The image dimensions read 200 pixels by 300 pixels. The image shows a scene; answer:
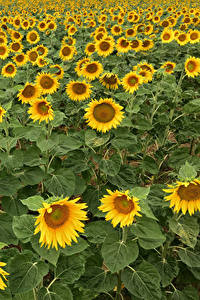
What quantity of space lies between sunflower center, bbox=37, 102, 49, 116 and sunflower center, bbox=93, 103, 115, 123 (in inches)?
18.2

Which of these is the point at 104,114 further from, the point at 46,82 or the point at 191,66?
the point at 191,66

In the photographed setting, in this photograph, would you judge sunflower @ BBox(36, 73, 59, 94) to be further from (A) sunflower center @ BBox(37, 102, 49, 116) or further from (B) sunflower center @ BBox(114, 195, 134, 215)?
(B) sunflower center @ BBox(114, 195, 134, 215)

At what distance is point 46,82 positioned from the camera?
3.83 m

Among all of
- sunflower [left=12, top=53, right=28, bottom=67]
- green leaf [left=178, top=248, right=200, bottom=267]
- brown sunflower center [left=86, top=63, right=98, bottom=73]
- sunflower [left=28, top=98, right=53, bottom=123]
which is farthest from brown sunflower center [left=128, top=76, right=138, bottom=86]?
sunflower [left=12, top=53, right=28, bottom=67]

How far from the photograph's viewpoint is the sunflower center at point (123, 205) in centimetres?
184

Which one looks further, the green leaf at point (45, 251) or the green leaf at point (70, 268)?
the green leaf at point (70, 268)

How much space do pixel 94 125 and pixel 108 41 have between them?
8.81 ft

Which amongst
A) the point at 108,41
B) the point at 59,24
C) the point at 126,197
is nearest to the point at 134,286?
the point at 126,197

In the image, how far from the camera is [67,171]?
270 cm

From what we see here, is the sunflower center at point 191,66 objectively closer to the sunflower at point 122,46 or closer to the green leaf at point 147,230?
the sunflower at point 122,46

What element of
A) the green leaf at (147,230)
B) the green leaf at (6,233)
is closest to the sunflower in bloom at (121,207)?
the green leaf at (147,230)

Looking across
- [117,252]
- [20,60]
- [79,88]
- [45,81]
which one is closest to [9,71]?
[20,60]

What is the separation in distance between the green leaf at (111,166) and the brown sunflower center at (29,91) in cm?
138

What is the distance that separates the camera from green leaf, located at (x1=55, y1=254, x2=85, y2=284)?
1932mm
